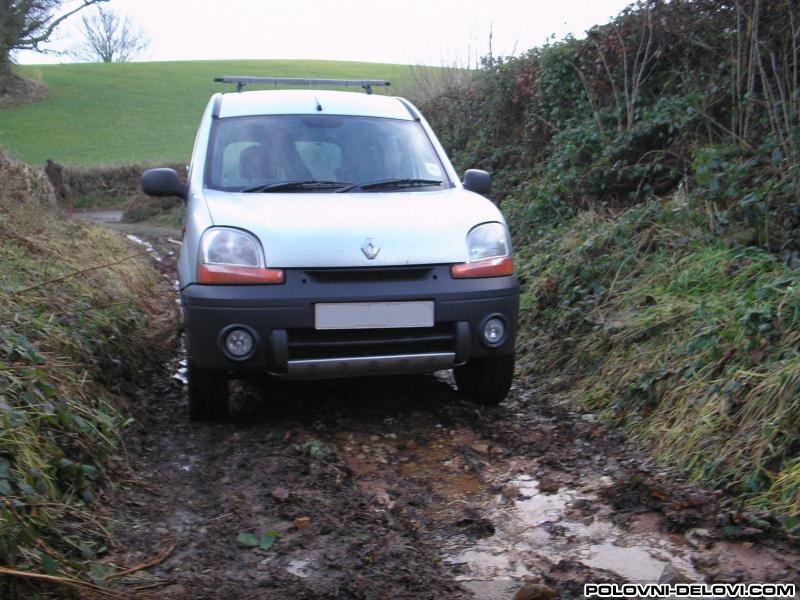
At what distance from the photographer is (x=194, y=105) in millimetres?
47469

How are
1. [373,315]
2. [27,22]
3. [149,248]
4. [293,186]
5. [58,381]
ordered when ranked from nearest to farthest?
[58,381]
[373,315]
[293,186]
[149,248]
[27,22]

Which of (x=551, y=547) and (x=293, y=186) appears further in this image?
(x=293, y=186)

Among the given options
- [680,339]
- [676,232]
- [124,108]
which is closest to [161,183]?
[680,339]

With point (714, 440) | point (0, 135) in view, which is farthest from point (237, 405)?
point (0, 135)

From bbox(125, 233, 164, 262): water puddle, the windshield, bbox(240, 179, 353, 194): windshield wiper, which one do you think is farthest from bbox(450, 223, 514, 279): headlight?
bbox(125, 233, 164, 262): water puddle

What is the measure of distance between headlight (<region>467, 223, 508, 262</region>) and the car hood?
48 millimetres

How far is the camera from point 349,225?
4766 millimetres

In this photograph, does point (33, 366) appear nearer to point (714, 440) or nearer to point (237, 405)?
point (237, 405)

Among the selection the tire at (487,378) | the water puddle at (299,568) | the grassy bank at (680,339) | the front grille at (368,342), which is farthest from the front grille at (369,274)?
the water puddle at (299,568)

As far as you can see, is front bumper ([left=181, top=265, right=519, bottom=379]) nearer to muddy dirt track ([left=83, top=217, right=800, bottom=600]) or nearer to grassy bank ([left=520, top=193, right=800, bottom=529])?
muddy dirt track ([left=83, top=217, right=800, bottom=600])

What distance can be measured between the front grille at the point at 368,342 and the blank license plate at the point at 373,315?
0.21 feet

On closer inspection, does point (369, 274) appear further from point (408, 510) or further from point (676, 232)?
point (676, 232)

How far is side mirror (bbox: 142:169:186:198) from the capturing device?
5590mm

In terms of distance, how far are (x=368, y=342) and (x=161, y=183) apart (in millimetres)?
1860
